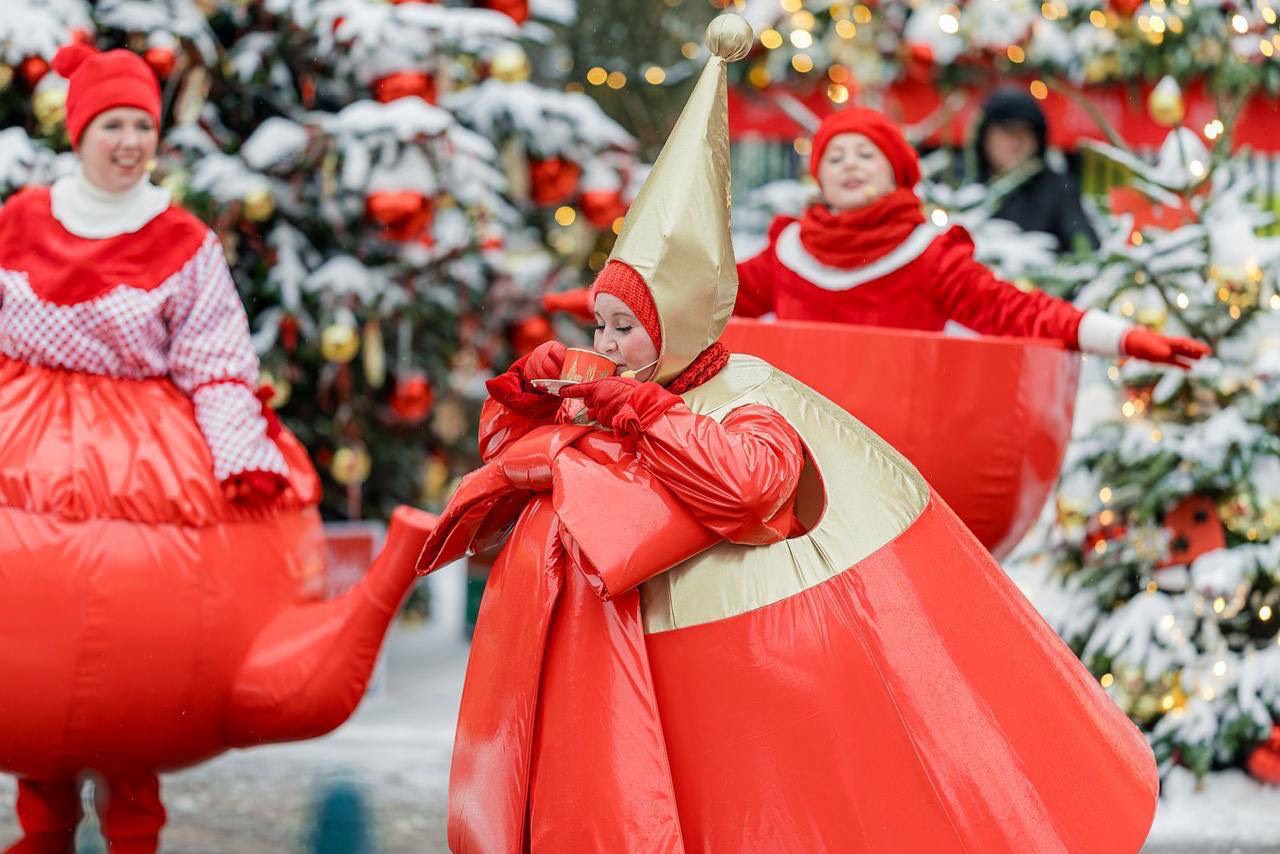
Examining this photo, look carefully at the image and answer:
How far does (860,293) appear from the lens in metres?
4.20

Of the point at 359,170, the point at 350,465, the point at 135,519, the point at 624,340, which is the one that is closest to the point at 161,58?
the point at 359,170

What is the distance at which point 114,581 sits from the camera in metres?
3.60

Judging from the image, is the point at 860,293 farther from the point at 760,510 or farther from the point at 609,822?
the point at 609,822

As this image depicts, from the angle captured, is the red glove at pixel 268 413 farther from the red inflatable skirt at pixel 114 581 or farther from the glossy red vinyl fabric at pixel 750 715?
the glossy red vinyl fabric at pixel 750 715

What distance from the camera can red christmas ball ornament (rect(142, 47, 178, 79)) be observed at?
5.21 metres

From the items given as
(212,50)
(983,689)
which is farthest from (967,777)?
(212,50)

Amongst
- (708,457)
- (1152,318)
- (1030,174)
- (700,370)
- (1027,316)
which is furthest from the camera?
(1030,174)

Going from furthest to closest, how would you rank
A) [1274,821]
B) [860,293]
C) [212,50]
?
[212,50], [1274,821], [860,293]

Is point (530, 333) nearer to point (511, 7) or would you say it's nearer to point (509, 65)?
point (509, 65)

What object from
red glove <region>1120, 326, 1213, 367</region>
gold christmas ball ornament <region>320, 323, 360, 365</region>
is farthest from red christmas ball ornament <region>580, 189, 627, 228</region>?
red glove <region>1120, 326, 1213, 367</region>

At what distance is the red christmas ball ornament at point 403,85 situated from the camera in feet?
17.7

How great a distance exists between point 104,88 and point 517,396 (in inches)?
58.7

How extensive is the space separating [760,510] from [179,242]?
6.06 ft

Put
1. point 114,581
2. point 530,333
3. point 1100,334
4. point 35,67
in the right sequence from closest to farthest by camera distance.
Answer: point 114,581 → point 1100,334 → point 35,67 → point 530,333
